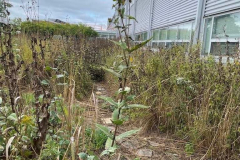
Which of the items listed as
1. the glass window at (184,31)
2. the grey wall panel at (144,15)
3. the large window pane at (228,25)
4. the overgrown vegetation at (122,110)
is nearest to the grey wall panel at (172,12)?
the glass window at (184,31)

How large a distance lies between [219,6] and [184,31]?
195cm

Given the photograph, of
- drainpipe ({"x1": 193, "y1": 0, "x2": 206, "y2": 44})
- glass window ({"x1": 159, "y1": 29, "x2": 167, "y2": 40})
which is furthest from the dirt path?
glass window ({"x1": 159, "y1": 29, "x2": 167, "y2": 40})

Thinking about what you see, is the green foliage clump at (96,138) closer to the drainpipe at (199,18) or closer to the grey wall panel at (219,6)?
the grey wall panel at (219,6)

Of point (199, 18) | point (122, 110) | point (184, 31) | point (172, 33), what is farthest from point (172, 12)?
point (122, 110)

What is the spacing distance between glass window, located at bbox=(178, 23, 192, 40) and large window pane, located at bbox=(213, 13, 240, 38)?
3.97ft

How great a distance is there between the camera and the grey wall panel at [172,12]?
5.56m

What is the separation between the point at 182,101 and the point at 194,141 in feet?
1.41

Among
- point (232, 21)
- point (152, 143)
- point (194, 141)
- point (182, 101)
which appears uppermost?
point (232, 21)

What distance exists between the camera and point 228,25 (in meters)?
3.98

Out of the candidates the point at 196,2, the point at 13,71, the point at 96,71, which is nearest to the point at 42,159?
the point at 13,71

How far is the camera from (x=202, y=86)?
1.80 m

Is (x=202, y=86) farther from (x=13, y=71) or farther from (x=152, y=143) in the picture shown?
(x=13, y=71)

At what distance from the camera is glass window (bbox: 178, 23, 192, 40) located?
5.67 m

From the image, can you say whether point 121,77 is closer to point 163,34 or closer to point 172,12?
point 172,12
